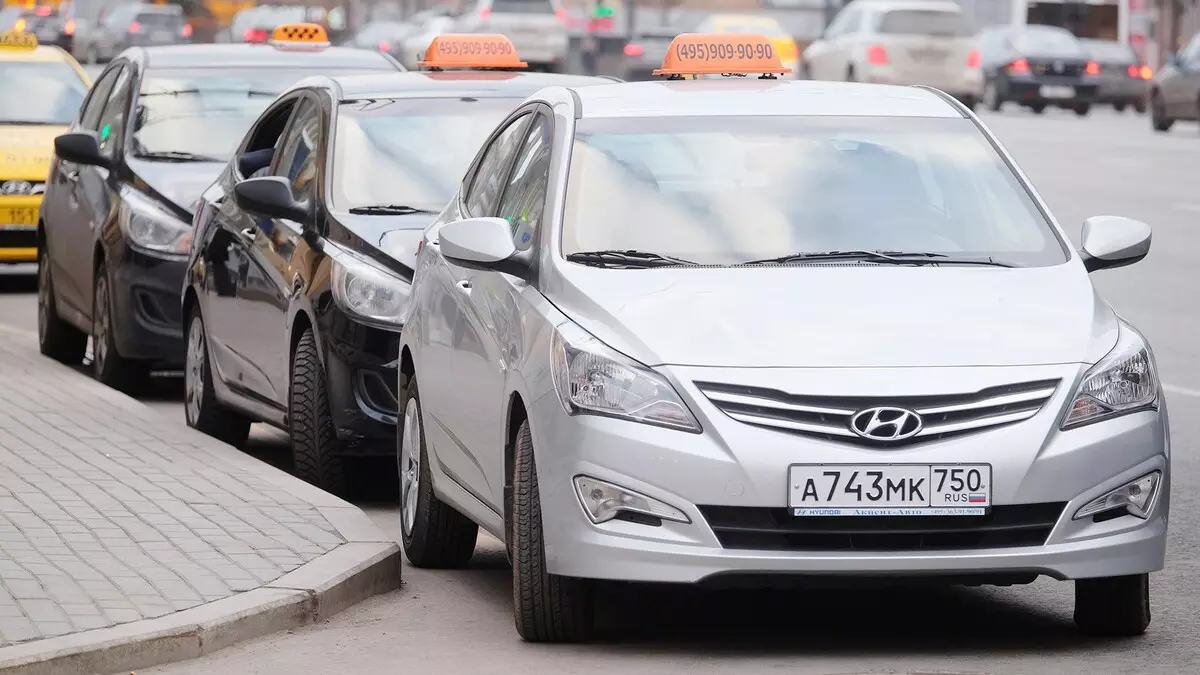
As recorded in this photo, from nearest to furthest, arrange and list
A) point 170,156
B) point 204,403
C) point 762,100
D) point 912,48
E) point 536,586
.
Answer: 1. point 536,586
2. point 762,100
3. point 204,403
4. point 170,156
5. point 912,48

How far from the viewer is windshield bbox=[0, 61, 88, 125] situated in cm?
1919

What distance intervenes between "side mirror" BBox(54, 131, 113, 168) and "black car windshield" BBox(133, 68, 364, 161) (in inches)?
11.8

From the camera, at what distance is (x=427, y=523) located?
26.5 ft

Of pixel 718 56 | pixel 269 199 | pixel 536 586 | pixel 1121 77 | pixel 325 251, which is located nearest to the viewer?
pixel 536 586

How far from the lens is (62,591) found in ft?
22.6

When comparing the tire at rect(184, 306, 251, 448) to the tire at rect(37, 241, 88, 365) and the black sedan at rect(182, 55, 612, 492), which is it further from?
the tire at rect(37, 241, 88, 365)

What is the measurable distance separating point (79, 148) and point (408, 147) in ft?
10.6

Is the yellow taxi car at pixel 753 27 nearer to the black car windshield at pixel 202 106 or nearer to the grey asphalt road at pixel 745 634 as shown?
the black car windshield at pixel 202 106

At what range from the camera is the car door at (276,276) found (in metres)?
9.98

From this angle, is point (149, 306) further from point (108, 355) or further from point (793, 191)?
point (793, 191)

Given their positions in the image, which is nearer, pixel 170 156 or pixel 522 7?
pixel 170 156

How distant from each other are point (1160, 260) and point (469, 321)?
13.2 m

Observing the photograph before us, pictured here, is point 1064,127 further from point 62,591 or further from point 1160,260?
point 62,591

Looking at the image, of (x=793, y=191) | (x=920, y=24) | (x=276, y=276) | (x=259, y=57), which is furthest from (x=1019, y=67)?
(x=793, y=191)
